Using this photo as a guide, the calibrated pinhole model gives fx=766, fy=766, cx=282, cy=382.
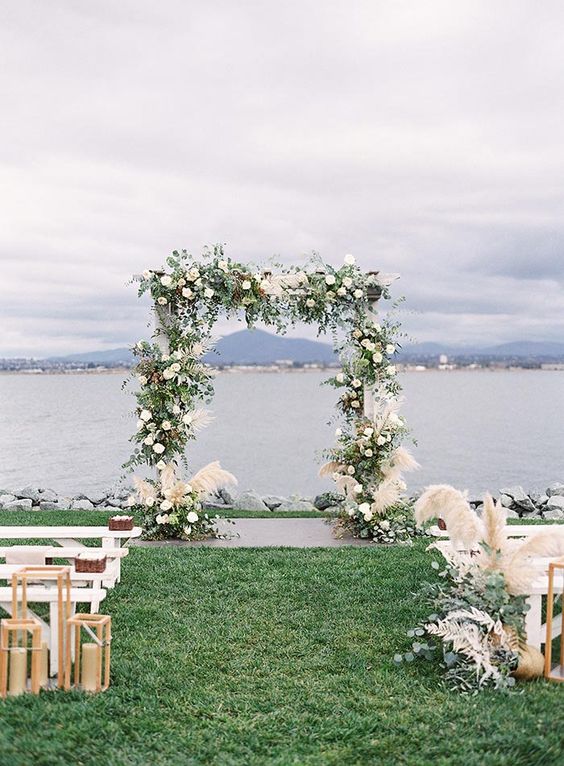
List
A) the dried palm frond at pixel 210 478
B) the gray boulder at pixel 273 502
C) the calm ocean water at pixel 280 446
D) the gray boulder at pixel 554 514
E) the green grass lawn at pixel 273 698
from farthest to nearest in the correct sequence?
the calm ocean water at pixel 280 446
the gray boulder at pixel 273 502
the gray boulder at pixel 554 514
the dried palm frond at pixel 210 478
the green grass lawn at pixel 273 698

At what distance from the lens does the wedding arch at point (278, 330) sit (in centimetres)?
944

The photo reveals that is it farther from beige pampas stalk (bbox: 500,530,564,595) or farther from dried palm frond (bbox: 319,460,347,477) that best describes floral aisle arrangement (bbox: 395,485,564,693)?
dried palm frond (bbox: 319,460,347,477)

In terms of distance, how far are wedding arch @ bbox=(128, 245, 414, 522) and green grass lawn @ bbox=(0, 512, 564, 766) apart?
2.59 meters

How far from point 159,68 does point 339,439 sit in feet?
25.5

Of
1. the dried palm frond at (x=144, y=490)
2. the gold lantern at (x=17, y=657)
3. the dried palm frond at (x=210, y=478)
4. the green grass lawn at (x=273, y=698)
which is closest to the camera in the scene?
the green grass lawn at (x=273, y=698)

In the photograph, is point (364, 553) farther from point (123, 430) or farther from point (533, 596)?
point (123, 430)

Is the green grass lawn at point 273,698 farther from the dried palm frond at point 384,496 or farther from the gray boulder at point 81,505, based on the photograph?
the gray boulder at point 81,505

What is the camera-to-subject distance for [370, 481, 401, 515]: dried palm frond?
9.19 metres

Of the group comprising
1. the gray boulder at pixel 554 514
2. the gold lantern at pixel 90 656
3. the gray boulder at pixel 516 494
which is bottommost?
the gray boulder at pixel 554 514

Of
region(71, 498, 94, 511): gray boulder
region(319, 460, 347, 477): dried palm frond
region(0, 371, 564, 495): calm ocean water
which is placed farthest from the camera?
region(0, 371, 564, 495): calm ocean water

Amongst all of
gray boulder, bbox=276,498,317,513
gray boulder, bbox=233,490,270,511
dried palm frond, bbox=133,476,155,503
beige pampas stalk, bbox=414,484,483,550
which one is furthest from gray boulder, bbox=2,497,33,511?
beige pampas stalk, bbox=414,484,483,550

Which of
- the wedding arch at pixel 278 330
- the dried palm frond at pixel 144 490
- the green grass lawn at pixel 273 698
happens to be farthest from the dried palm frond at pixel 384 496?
the dried palm frond at pixel 144 490

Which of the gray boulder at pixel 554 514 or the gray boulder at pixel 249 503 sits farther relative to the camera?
the gray boulder at pixel 249 503

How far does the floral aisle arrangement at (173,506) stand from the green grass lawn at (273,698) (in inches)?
82.8
